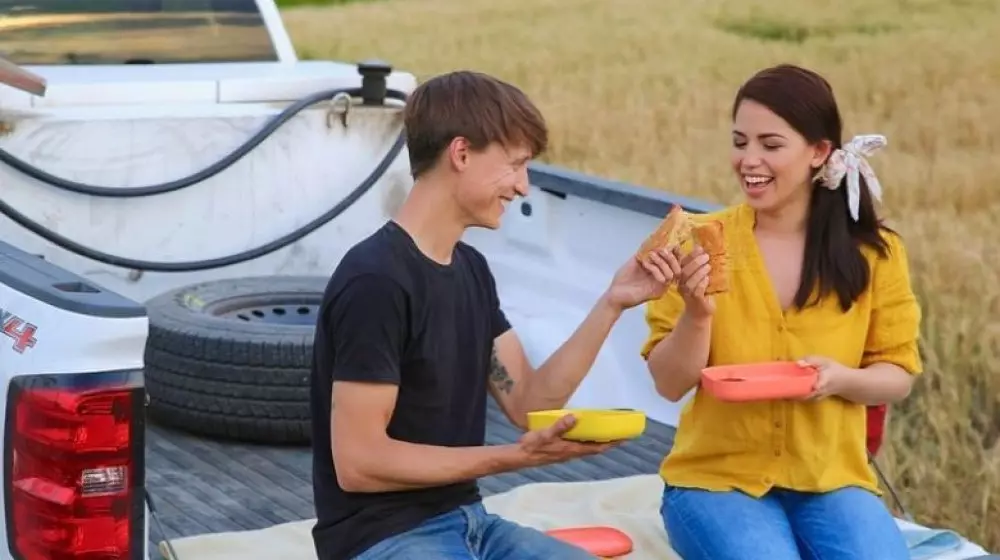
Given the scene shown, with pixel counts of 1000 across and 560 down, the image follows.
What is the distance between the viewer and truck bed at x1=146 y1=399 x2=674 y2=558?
346 centimetres

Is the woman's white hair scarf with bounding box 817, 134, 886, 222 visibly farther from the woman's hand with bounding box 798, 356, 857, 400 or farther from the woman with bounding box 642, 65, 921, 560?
the woman's hand with bounding box 798, 356, 857, 400

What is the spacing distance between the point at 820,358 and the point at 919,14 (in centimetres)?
1301

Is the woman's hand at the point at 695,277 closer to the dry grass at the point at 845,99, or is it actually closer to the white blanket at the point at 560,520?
the white blanket at the point at 560,520

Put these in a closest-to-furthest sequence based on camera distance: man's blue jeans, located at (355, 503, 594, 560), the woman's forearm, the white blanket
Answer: man's blue jeans, located at (355, 503, 594, 560)
the woman's forearm
the white blanket

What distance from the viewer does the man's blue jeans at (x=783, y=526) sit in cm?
295

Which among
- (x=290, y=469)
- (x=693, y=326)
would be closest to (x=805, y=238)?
(x=693, y=326)

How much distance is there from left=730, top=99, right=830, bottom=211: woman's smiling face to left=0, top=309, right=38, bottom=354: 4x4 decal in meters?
1.33

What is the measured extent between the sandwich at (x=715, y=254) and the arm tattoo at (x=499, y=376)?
0.37 metres

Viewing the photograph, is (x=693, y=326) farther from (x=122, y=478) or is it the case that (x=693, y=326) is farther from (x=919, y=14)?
(x=919, y=14)

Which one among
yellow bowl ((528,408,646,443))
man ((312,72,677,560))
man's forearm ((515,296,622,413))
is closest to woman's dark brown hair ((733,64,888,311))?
man's forearm ((515,296,622,413))

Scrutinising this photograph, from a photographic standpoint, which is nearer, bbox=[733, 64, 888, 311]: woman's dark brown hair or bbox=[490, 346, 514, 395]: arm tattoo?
bbox=[490, 346, 514, 395]: arm tattoo

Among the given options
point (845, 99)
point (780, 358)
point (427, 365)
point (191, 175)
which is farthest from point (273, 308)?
point (845, 99)

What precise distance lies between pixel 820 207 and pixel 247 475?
4.75 feet

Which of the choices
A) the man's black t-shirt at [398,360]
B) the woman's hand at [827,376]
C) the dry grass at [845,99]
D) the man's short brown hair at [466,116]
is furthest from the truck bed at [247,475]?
the dry grass at [845,99]
